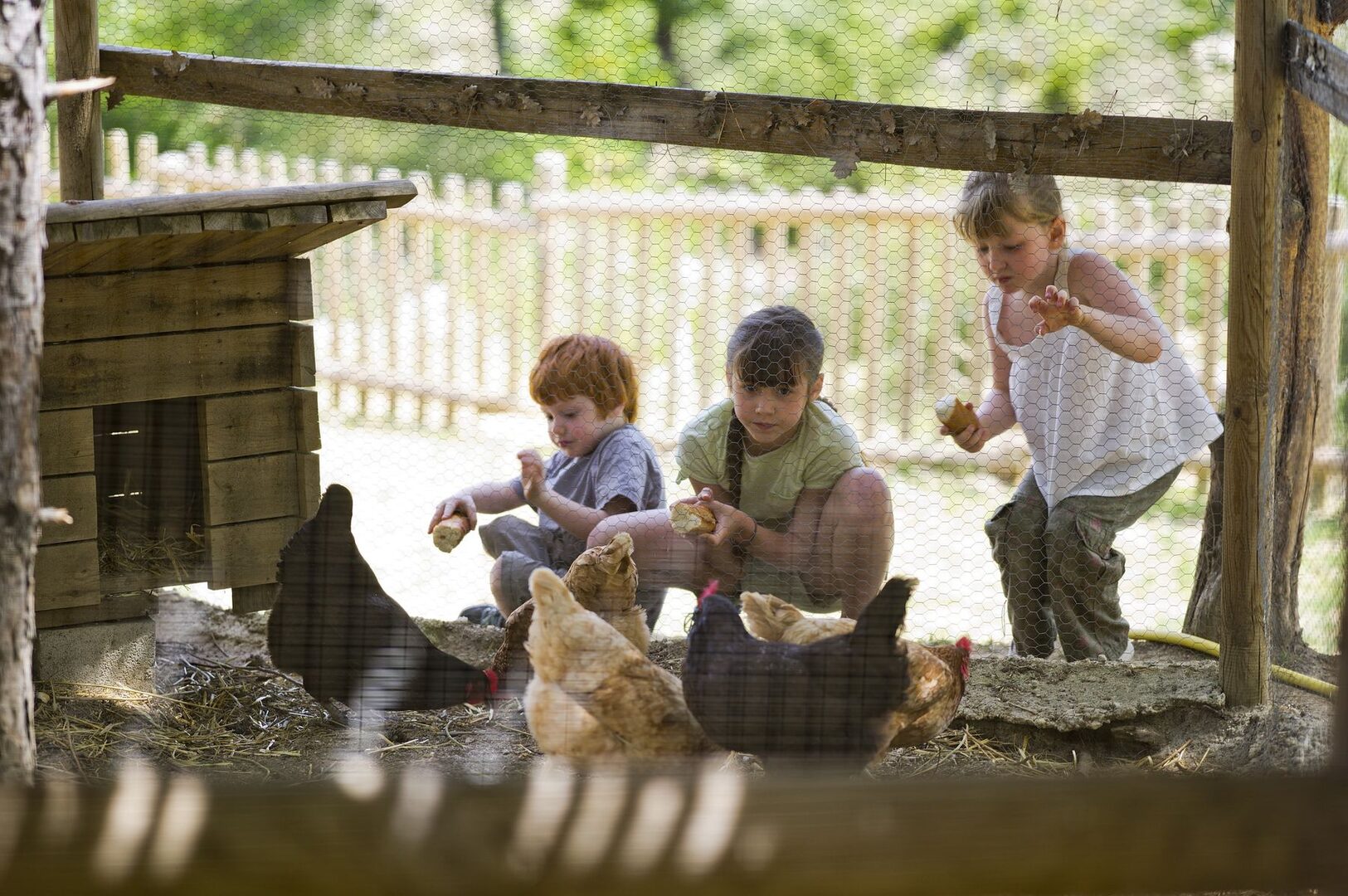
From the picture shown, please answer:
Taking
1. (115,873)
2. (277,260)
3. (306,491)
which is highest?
(277,260)

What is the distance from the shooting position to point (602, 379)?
2.93 meters

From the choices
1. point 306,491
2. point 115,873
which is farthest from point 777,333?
point 115,873

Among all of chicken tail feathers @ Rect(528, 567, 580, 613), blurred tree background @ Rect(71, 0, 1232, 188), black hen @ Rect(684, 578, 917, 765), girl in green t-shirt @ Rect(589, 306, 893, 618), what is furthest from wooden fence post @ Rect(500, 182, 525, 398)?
black hen @ Rect(684, 578, 917, 765)

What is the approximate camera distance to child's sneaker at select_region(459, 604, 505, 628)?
10.8ft

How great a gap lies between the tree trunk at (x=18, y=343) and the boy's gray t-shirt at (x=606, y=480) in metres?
1.49

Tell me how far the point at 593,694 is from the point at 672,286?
3.64 m

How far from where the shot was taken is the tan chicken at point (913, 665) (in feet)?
6.93

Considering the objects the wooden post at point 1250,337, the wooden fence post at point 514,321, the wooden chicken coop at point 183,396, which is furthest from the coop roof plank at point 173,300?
the wooden fence post at point 514,321

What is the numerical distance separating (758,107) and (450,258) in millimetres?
3533

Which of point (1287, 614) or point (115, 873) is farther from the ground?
point (115, 873)

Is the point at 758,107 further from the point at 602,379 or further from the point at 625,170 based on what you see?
the point at 625,170

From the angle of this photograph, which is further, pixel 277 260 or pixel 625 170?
pixel 625 170

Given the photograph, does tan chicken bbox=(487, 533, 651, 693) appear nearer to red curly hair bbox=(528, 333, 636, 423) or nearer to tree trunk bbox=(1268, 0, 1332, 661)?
red curly hair bbox=(528, 333, 636, 423)

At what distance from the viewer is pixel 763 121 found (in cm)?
258
